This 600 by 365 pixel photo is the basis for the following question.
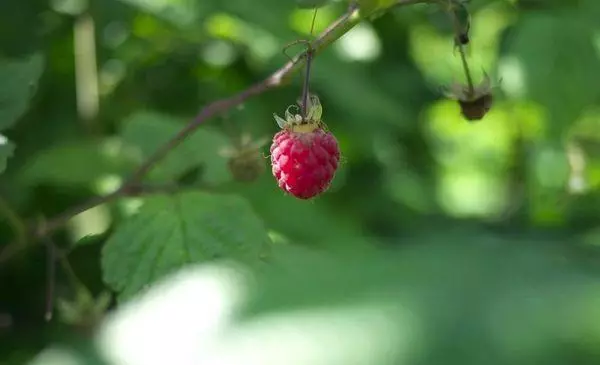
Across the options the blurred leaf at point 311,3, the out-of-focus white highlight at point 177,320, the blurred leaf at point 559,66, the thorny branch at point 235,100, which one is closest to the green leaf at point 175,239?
the thorny branch at point 235,100

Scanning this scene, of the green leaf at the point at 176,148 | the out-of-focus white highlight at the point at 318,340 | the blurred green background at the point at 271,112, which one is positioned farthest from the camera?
the blurred green background at the point at 271,112

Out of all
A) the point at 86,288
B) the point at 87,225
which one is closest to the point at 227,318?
the point at 86,288

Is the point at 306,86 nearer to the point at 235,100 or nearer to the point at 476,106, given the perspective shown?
the point at 235,100

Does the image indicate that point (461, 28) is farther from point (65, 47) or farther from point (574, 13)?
point (65, 47)

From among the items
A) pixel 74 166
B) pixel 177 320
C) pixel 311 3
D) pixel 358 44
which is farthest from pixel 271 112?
pixel 177 320

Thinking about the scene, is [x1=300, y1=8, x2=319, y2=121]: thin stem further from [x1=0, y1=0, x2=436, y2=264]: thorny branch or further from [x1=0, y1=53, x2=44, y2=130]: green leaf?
[x1=0, y1=53, x2=44, y2=130]: green leaf

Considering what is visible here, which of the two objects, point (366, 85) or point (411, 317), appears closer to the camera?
point (411, 317)

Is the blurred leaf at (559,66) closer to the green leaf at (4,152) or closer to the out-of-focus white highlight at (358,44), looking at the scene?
the out-of-focus white highlight at (358,44)
